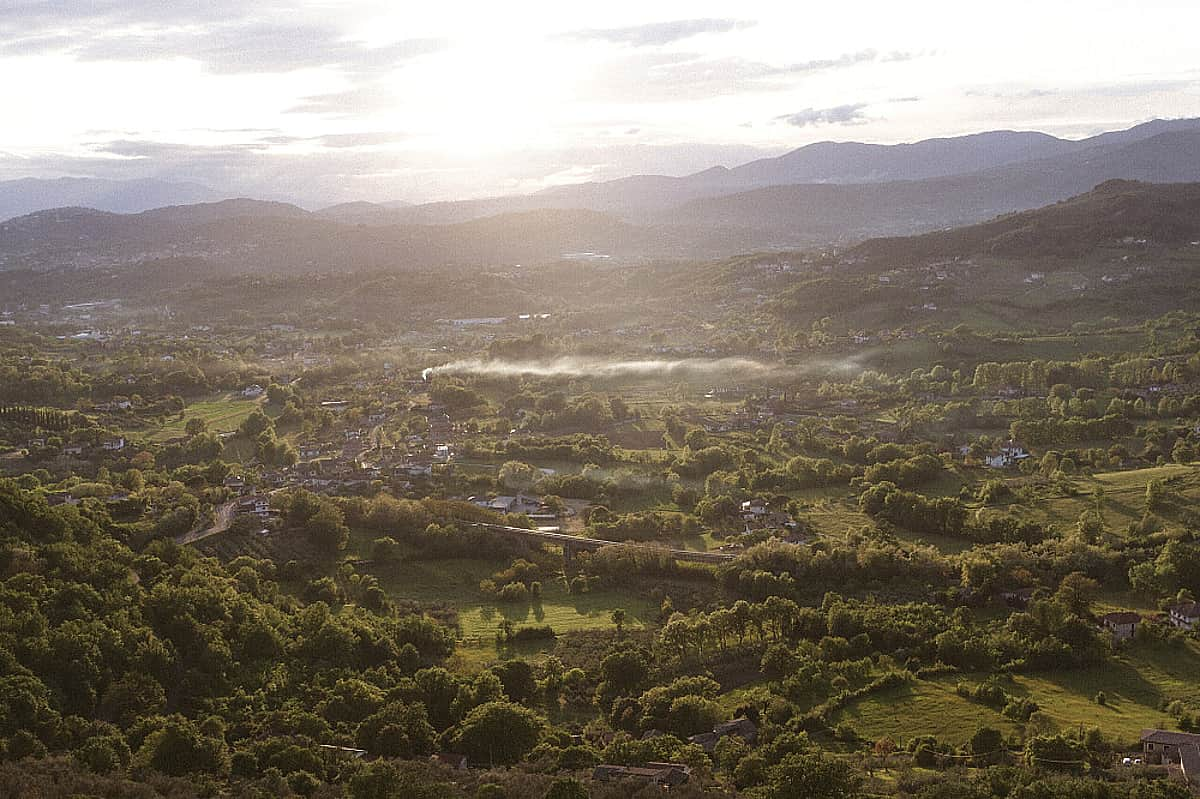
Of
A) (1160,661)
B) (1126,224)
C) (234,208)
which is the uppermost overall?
(234,208)

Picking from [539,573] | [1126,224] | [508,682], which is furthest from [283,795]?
[1126,224]

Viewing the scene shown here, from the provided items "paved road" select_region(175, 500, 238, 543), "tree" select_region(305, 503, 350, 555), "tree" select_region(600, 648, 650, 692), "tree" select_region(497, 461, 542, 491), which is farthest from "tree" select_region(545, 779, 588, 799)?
"tree" select_region(497, 461, 542, 491)

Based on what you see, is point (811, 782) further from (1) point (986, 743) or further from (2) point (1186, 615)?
(2) point (1186, 615)

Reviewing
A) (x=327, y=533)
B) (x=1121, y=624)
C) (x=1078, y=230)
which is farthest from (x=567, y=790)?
(x=1078, y=230)

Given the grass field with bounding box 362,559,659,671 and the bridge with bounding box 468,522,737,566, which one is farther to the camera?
the bridge with bounding box 468,522,737,566

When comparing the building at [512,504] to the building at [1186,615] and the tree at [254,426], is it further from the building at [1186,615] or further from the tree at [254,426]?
the building at [1186,615]

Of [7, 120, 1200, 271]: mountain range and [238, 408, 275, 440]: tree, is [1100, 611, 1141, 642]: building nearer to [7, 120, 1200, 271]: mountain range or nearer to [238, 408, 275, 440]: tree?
[238, 408, 275, 440]: tree

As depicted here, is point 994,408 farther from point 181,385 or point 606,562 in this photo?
point 181,385
